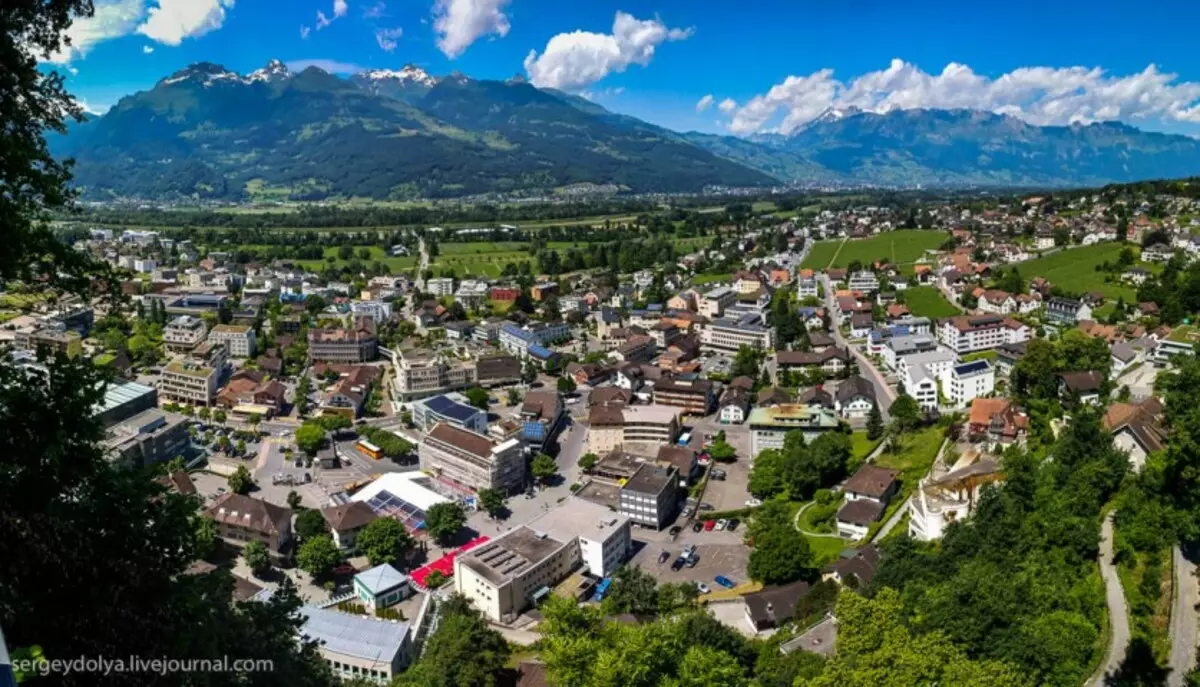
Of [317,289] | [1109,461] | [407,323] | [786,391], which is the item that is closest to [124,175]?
[317,289]

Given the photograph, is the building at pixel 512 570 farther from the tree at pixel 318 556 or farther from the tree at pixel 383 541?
the tree at pixel 318 556

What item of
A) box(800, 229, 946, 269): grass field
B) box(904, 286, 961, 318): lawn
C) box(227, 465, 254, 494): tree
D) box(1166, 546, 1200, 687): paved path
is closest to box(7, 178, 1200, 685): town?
box(1166, 546, 1200, 687): paved path

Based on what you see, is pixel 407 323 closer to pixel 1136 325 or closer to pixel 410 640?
pixel 410 640

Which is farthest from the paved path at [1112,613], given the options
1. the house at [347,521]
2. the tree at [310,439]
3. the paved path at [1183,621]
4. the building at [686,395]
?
the tree at [310,439]

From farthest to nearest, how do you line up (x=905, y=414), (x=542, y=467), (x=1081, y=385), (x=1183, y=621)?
(x=905, y=414)
(x=1081, y=385)
(x=542, y=467)
(x=1183, y=621)

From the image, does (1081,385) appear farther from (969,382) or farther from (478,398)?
(478,398)

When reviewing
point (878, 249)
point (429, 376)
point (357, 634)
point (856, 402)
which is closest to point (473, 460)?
point (357, 634)
